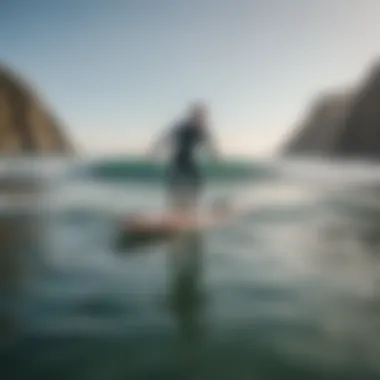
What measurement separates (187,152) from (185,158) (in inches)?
0.9

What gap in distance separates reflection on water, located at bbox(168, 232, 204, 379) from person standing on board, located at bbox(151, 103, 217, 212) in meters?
0.15

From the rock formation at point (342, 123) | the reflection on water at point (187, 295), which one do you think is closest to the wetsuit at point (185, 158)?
the reflection on water at point (187, 295)

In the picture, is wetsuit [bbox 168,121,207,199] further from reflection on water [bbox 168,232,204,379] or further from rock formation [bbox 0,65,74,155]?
rock formation [bbox 0,65,74,155]

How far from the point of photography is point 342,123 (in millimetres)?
1881

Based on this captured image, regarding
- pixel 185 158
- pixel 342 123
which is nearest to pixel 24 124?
pixel 185 158

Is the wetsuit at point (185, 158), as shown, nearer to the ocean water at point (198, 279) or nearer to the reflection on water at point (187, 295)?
the ocean water at point (198, 279)

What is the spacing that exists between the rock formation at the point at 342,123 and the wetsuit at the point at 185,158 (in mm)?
307

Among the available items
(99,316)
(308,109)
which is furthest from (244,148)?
(99,316)

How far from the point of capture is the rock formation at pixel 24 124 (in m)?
1.83

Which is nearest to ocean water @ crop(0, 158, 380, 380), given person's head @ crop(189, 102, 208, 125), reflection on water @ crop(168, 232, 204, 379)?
reflection on water @ crop(168, 232, 204, 379)

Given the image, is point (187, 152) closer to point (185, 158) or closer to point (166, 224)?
point (185, 158)

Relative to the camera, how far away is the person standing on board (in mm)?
1819

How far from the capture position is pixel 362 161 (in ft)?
6.26

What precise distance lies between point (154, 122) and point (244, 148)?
12.5 inches
